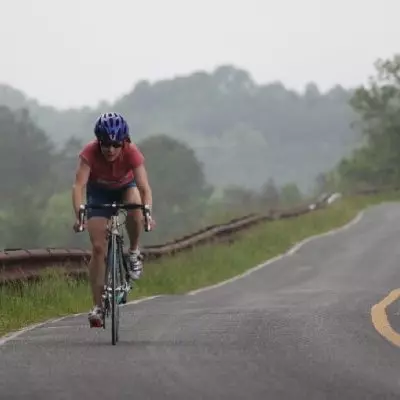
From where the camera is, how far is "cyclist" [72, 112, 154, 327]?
1025 cm

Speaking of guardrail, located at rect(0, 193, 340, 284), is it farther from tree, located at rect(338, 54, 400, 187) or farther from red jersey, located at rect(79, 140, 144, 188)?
tree, located at rect(338, 54, 400, 187)

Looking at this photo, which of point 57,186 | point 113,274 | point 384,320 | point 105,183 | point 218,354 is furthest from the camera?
point 57,186

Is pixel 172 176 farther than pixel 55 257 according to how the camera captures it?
Yes

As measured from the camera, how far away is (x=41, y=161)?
5502 inches

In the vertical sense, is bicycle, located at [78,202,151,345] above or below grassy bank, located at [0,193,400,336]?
above

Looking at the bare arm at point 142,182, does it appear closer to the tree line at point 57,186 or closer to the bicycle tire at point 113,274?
the bicycle tire at point 113,274

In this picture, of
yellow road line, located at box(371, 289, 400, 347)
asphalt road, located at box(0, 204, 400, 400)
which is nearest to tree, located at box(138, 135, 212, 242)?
yellow road line, located at box(371, 289, 400, 347)

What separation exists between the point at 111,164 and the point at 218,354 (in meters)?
2.35

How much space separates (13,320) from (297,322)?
10.8 feet

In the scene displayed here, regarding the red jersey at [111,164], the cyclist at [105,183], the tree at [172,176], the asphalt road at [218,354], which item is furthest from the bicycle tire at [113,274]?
the tree at [172,176]

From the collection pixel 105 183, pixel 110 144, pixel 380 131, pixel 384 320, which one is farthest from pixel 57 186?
pixel 110 144

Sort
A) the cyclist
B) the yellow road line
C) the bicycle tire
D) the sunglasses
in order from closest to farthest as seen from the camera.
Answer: the yellow road line
the bicycle tire
the sunglasses
the cyclist

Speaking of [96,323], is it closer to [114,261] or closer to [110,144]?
[114,261]

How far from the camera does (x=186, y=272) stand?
68.3 ft
